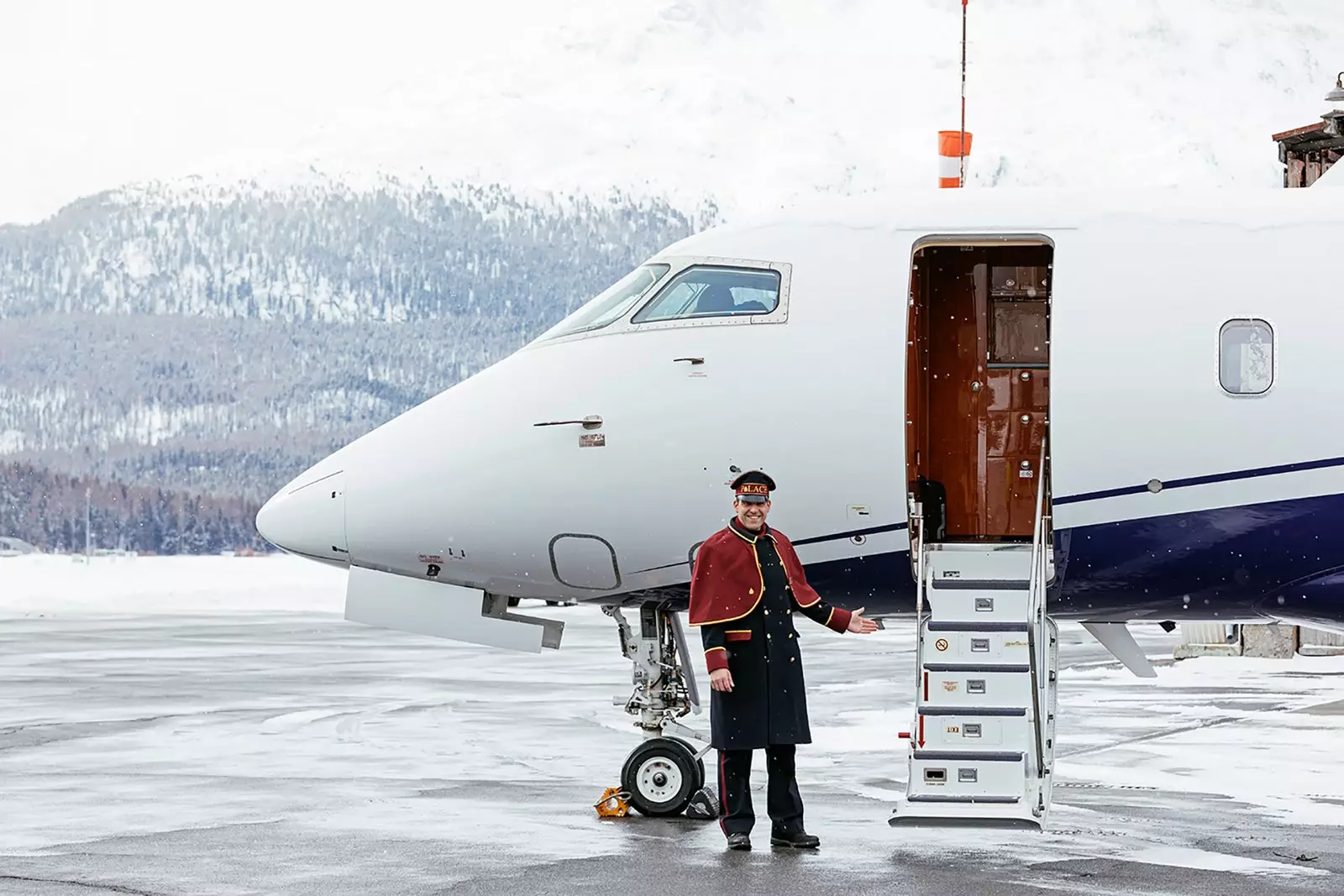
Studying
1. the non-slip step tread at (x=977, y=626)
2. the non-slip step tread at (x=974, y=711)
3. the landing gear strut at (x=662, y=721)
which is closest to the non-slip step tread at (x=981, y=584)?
the non-slip step tread at (x=977, y=626)

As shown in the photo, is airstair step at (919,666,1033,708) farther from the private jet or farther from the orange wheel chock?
the orange wheel chock

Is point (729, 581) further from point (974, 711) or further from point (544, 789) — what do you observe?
point (544, 789)

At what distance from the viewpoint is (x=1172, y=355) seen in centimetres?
1052

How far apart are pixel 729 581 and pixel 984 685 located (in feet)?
4.93

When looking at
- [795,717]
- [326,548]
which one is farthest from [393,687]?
[795,717]

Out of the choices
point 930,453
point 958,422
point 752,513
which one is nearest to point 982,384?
point 958,422

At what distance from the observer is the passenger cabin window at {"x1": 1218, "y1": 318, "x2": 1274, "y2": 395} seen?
10469mm

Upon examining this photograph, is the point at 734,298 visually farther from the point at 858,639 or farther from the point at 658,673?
the point at 858,639

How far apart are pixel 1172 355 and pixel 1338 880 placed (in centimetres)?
292

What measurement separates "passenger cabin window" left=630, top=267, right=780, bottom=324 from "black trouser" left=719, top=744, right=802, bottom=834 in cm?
258

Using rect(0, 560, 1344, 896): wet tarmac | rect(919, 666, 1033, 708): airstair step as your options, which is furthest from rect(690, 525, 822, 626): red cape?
rect(0, 560, 1344, 896): wet tarmac

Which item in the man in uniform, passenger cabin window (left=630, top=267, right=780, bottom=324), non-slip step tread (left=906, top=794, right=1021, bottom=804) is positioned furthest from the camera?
passenger cabin window (left=630, top=267, right=780, bottom=324)

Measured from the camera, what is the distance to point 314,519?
11594 millimetres

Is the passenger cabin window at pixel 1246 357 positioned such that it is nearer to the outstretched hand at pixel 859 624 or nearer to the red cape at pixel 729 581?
the outstretched hand at pixel 859 624
